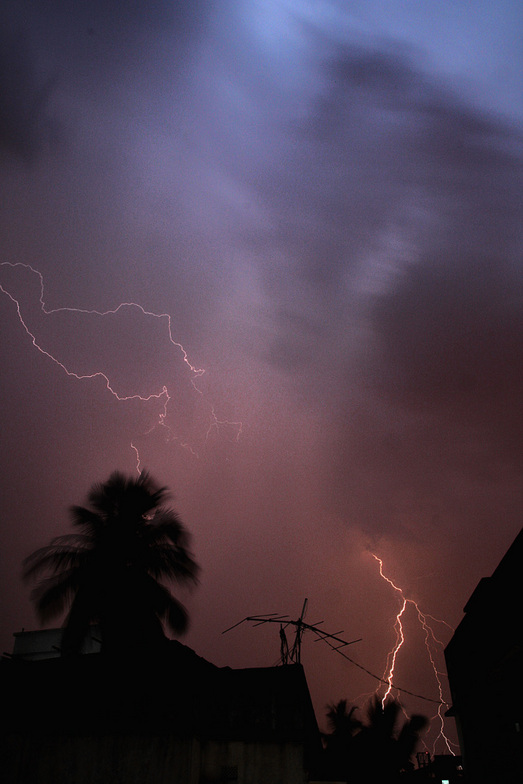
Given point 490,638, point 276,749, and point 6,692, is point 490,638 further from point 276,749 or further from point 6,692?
point 6,692

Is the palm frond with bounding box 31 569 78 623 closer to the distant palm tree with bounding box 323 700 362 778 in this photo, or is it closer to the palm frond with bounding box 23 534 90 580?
the palm frond with bounding box 23 534 90 580

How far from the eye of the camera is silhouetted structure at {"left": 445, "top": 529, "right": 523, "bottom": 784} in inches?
647

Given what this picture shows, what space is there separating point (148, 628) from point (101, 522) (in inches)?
157

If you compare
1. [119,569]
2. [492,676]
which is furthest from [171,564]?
[492,676]

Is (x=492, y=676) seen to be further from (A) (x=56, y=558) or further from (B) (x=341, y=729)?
(B) (x=341, y=729)

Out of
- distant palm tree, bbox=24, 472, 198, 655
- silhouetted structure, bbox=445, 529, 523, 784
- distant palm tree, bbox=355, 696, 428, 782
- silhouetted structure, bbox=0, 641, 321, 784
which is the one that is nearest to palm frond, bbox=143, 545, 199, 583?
distant palm tree, bbox=24, 472, 198, 655

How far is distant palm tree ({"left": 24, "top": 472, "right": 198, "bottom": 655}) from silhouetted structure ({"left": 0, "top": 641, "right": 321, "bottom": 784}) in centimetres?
378

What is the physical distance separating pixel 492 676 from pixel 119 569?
12.7 meters

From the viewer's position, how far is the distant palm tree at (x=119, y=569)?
1806 cm

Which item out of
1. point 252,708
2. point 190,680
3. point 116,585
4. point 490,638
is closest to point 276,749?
point 252,708

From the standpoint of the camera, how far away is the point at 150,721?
11656 mm

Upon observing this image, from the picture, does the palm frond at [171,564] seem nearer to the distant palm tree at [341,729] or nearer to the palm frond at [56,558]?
the palm frond at [56,558]

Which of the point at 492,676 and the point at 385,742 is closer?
the point at 492,676

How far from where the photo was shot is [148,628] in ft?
59.8
